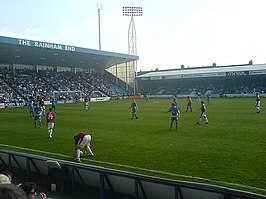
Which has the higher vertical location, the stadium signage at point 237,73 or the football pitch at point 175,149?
the stadium signage at point 237,73

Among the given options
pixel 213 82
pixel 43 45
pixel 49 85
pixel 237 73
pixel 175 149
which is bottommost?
pixel 175 149

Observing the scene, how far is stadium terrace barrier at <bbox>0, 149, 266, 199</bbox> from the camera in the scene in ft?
20.4

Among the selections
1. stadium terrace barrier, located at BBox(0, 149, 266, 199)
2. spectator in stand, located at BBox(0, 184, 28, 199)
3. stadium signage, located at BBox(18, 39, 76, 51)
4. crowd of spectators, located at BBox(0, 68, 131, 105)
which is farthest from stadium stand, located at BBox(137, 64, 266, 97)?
spectator in stand, located at BBox(0, 184, 28, 199)

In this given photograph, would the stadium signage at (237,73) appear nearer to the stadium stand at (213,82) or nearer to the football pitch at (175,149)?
the stadium stand at (213,82)

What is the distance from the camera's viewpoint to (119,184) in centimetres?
779

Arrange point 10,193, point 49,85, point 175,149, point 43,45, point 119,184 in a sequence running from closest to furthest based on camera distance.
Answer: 1. point 10,193
2. point 119,184
3. point 175,149
4. point 43,45
5. point 49,85

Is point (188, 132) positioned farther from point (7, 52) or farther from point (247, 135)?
point (7, 52)

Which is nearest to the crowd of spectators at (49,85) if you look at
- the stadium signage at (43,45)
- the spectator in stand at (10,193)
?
the stadium signage at (43,45)

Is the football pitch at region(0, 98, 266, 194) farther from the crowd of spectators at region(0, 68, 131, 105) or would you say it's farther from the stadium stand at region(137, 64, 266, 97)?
the stadium stand at region(137, 64, 266, 97)

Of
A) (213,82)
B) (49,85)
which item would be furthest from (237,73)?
(49,85)

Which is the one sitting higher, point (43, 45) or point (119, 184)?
point (43, 45)

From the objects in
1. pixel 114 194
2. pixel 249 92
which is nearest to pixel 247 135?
pixel 114 194

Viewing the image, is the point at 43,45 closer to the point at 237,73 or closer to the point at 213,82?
the point at 237,73

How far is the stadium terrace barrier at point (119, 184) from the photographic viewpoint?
6219mm
